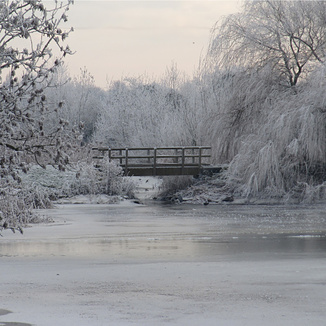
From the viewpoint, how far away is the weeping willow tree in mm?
27125

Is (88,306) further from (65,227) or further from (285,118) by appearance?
(285,118)


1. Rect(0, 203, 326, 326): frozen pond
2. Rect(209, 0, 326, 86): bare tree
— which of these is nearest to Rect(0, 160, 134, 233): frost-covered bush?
Rect(209, 0, 326, 86): bare tree

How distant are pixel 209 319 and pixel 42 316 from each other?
160cm

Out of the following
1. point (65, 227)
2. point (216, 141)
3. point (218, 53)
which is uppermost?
point (218, 53)

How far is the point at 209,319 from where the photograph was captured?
264 inches

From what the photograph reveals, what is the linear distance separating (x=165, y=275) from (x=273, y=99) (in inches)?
810

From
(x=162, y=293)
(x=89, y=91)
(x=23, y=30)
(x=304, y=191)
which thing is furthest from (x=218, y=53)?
(x=89, y=91)

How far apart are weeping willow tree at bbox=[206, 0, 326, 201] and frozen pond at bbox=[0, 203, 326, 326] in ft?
31.6

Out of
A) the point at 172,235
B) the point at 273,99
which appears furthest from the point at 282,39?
the point at 172,235

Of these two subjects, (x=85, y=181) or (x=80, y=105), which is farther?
(x=80, y=105)

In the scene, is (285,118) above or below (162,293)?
above

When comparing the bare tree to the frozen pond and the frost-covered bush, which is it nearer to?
the frost-covered bush

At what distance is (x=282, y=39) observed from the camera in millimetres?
29859

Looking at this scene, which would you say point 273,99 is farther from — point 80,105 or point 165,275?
point 80,105
